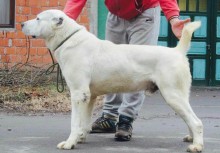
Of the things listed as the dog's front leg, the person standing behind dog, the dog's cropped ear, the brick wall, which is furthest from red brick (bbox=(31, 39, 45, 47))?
the dog's front leg

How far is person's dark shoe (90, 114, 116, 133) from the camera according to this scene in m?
7.61

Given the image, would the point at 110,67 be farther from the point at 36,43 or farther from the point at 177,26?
the point at 36,43

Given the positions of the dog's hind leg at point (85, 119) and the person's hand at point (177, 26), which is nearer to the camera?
the dog's hind leg at point (85, 119)

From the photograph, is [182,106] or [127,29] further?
[127,29]

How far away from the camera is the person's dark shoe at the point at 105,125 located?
25.0ft

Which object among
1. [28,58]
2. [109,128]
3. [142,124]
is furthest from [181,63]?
[28,58]

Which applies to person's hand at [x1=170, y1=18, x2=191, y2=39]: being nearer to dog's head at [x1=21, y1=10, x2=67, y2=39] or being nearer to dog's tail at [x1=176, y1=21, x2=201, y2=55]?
dog's tail at [x1=176, y1=21, x2=201, y2=55]

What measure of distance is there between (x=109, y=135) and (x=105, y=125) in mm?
143

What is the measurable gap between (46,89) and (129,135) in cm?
448

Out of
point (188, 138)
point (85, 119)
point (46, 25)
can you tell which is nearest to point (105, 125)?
point (85, 119)

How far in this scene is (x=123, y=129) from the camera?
23.6 feet

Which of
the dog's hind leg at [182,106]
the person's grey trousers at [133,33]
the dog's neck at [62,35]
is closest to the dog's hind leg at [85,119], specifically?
the person's grey trousers at [133,33]

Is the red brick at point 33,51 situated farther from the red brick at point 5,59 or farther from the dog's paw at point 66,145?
the dog's paw at point 66,145

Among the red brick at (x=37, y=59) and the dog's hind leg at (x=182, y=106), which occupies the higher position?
the dog's hind leg at (x=182, y=106)
